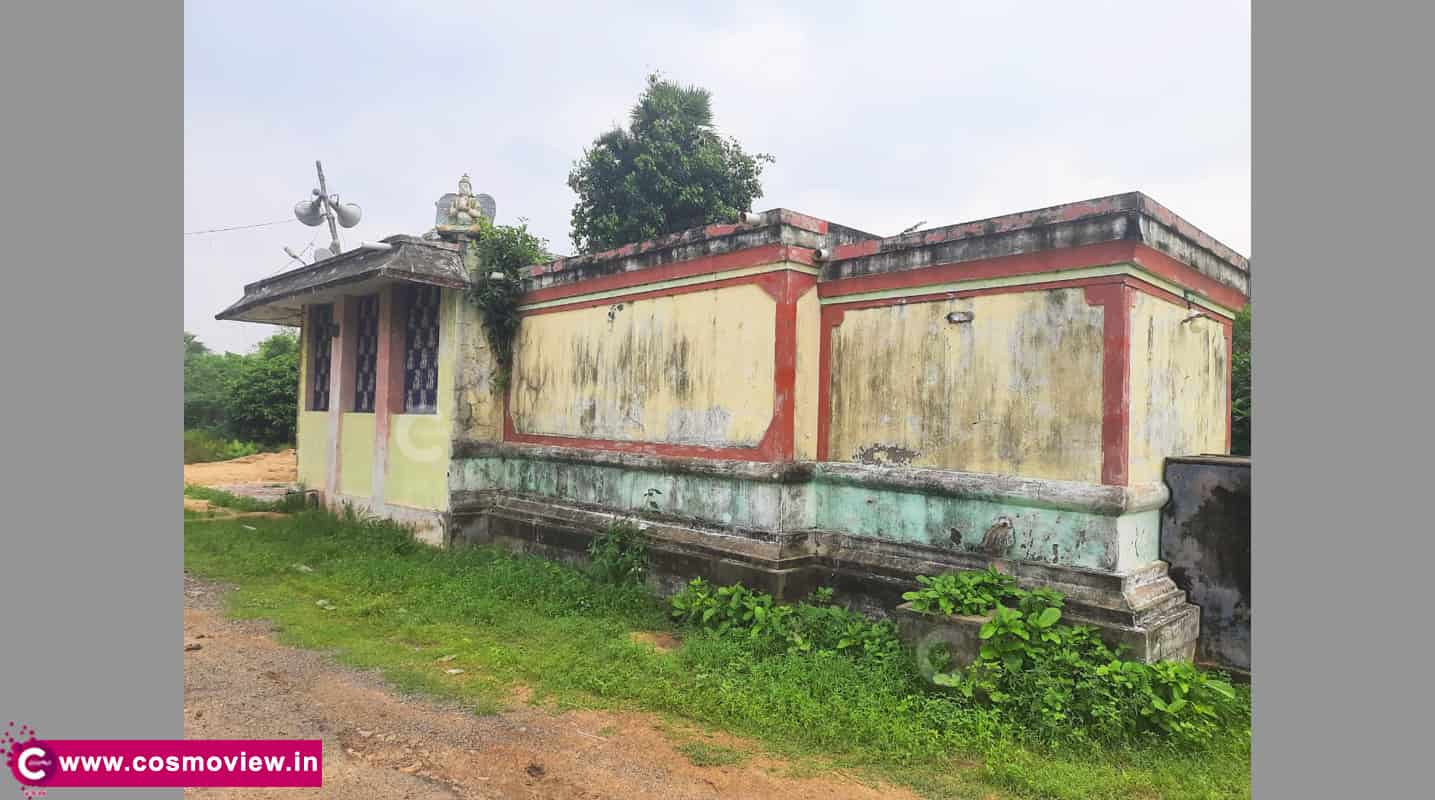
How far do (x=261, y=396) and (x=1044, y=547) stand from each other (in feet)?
75.1

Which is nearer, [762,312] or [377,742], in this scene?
[377,742]

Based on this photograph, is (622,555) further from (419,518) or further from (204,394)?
(204,394)

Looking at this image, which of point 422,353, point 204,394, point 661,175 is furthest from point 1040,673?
point 204,394

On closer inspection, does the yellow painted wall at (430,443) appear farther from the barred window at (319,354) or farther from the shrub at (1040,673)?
the shrub at (1040,673)

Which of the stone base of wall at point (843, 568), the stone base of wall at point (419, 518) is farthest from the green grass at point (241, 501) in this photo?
the stone base of wall at point (843, 568)

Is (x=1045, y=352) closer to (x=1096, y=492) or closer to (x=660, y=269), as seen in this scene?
(x=1096, y=492)

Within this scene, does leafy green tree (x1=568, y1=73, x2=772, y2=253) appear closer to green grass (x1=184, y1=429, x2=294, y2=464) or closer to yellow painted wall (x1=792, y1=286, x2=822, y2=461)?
green grass (x1=184, y1=429, x2=294, y2=464)

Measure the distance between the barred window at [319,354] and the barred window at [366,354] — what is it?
3.25 feet

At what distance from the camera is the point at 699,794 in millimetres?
3793

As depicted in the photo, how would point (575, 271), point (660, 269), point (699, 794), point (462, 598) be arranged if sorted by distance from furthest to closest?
point (575, 271), point (660, 269), point (462, 598), point (699, 794)

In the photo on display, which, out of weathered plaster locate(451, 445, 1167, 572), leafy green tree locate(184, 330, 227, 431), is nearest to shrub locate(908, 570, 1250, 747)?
weathered plaster locate(451, 445, 1167, 572)

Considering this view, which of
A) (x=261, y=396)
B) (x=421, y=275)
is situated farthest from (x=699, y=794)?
(x=261, y=396)

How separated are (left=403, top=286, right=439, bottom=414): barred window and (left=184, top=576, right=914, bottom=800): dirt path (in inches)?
173

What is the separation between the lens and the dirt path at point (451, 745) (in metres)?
3.81
